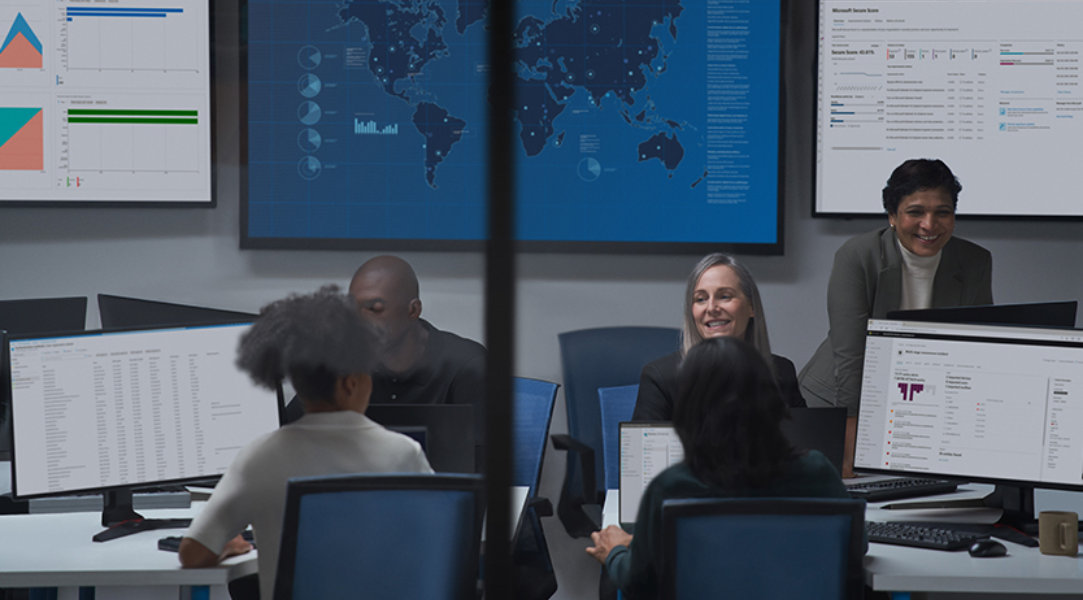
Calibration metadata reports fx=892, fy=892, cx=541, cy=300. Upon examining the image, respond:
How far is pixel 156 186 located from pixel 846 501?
5.88 ft

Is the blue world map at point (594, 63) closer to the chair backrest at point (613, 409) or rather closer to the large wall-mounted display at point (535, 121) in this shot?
the large wall-mounted display at point (535, 121)

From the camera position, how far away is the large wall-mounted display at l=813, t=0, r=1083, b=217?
97.3 inches

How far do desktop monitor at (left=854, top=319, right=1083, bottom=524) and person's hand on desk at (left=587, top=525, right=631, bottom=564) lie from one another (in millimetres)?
458

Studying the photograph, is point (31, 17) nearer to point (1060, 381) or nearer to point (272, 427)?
point (272, 427)

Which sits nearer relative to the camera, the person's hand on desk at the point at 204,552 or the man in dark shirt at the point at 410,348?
the person's hand on desk at the point at 204,552

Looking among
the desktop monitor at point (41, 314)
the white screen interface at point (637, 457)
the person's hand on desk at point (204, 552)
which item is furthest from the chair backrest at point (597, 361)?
the desktop monitor at point (41, 314)

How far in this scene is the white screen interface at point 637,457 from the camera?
137 centimetres

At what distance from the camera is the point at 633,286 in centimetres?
237

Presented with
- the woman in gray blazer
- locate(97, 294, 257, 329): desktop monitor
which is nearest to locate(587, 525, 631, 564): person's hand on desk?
locate(97, 294, 257, 329): desktop monitor

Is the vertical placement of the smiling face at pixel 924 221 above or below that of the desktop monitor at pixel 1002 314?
above

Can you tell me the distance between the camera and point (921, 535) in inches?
55.1

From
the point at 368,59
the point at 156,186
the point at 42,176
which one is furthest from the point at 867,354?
the point at 42,176

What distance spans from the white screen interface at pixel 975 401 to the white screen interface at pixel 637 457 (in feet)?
1.22

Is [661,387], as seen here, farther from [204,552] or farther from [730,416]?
[204,552]
